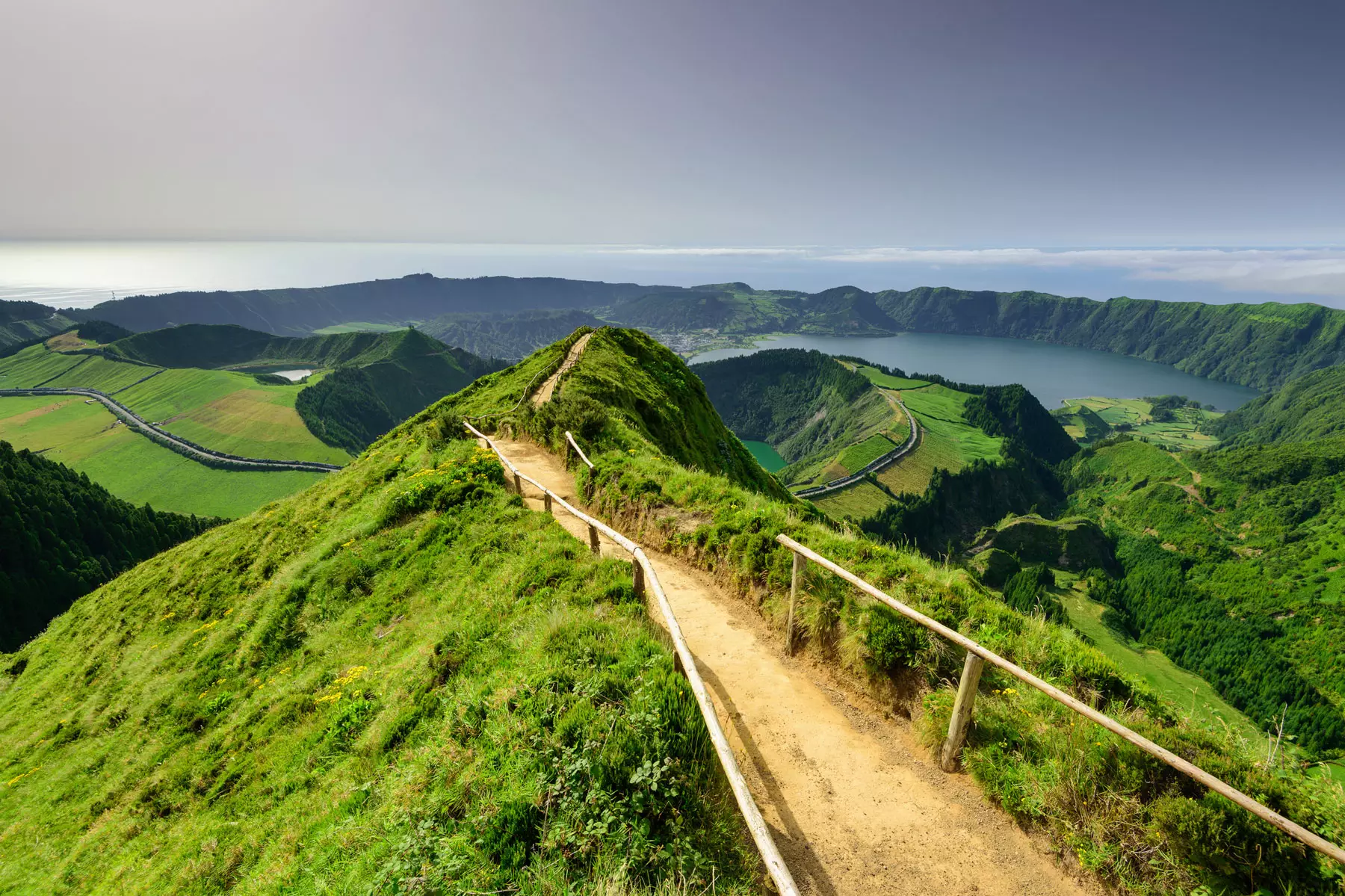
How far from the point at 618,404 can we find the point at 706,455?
25.2 ft

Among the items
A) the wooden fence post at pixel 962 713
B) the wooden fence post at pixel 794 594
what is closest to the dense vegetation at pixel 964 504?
the wooden fence post at pixel 794 594

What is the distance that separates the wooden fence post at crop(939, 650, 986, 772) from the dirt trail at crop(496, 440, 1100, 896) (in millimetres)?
232

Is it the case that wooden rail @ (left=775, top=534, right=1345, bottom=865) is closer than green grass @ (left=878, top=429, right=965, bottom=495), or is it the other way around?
wooden rail @ (left=775, top=534, right=1345, bottom=865)

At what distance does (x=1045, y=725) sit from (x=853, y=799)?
275 centimetres

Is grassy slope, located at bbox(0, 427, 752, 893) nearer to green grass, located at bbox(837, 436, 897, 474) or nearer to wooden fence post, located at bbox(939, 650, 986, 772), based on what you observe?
wooden fence post, located at bbox(939, 650, 986, 772)

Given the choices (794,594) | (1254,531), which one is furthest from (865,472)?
(794,594)

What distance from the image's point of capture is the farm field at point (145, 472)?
140 metres

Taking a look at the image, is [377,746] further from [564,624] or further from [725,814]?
[725,814]

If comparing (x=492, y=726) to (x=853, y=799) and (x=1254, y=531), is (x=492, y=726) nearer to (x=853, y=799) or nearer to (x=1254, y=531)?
(x=853, y=799)

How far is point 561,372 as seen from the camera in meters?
37.7

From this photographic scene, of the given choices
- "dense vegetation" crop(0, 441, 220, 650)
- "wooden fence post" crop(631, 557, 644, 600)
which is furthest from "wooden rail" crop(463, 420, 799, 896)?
"dense vegetation" crop(0, 441, 220, 650)

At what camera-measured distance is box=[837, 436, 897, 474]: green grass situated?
16800cm

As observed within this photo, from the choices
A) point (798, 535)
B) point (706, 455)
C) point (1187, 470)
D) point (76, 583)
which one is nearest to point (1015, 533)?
point (1187, 470)

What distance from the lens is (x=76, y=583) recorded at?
75.2m
